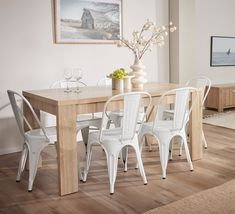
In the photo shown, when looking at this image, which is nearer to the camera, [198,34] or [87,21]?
[87,21]

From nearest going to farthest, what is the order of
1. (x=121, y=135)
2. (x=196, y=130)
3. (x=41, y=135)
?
(x=121, y=135)
(x=41, y=135)
(x=196, y=130)

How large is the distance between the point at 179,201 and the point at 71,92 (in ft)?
4.55

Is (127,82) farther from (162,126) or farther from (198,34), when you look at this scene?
(198,34)

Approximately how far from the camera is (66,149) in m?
2.85

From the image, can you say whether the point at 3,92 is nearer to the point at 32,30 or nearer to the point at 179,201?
the point at 32,30

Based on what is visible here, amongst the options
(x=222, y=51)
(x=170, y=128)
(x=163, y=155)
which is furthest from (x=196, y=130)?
(x=222, y=51)

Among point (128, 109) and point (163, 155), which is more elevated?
point (128, 109)

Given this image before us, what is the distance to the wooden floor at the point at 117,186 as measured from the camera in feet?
8.73

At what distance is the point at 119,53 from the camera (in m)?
4.92

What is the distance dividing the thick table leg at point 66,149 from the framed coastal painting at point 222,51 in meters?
5.14

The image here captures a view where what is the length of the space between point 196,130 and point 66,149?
1516 mm

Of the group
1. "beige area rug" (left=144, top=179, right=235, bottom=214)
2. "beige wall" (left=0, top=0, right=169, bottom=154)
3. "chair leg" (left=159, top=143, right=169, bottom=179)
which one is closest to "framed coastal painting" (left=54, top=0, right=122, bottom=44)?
"beige wall" (left=0, top=0, right=169, bottom=154)

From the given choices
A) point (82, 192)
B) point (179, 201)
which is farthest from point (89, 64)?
point (179, 201)

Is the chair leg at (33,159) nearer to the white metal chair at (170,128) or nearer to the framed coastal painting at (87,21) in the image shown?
the white metal chair at (170,128)
